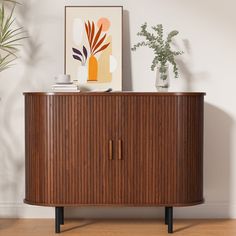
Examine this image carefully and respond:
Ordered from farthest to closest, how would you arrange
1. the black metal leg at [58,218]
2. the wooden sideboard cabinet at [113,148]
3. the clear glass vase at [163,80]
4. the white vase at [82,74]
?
the white vase at [82,74] < the clear glass vase at [163,80] < the black metal leg at [58,218] < the wooden sideboard cabinet at [113,148]

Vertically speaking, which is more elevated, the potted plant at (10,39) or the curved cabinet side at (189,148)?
the potted plant at (10,39)

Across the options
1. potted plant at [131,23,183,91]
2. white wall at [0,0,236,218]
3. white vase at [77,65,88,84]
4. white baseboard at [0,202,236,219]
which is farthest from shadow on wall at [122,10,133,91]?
white baseboard at [0,202,236,219]

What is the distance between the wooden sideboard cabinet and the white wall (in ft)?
1.63

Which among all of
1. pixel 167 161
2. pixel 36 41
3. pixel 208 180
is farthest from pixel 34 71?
pixel 208 180

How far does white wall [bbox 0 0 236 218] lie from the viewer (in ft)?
13.6

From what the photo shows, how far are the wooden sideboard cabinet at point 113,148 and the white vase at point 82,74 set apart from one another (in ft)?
1.44

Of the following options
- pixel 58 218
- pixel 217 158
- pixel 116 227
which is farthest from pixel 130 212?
pixel 217 158

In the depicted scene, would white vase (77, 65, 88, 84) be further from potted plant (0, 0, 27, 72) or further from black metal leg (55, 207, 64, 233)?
black metal leg (55, 207, 64, 233)

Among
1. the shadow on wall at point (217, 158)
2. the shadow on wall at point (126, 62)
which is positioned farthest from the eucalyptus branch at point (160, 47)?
the shadow on wall at point (217, 158)

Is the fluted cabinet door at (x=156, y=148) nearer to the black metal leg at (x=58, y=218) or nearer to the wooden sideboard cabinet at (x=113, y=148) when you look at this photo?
the wooden sideboard cabinet at (x=113, y=148)

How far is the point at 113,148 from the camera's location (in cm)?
368

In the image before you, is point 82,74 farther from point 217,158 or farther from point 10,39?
point 217,158

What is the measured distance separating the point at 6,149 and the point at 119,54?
110 cm

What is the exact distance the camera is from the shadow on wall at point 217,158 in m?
4.18
